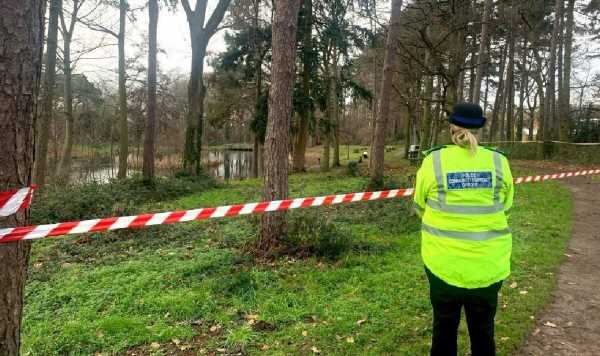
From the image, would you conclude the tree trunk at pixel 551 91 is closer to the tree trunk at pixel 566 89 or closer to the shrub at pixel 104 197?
the tree trunk at pixel 566 89

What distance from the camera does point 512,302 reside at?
15.5 ft

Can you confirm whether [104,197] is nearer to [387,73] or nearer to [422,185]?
[387,73]

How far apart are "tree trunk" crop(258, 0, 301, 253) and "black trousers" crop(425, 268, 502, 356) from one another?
3.95 meters

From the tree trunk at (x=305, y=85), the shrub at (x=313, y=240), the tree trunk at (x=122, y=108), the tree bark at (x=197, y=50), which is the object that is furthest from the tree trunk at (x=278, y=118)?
the tree trunk at (x=122, y=108)

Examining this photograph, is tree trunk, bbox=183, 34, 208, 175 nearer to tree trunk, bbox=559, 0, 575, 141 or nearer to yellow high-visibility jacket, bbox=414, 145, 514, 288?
yellow high-visibility jacket, bbox=414, 145, 514, 288

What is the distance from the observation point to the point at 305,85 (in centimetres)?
2077

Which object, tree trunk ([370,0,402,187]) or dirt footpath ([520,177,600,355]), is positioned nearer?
dirt footpath ([520,177,600,355])

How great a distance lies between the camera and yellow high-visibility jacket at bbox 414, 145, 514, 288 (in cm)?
Answer: 254

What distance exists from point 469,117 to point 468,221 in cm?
69

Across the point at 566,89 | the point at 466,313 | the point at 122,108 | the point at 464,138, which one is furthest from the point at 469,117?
the point at 566,89

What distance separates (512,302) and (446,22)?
11.0 m

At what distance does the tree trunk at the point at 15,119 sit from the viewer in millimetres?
2072

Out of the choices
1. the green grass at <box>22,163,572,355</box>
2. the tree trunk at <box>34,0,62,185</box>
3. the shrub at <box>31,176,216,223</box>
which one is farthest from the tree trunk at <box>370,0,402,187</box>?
the tree trunk at <box>34,0,62,185</box>

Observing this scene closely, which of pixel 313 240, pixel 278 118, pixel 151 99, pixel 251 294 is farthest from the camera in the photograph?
pixel 151 99
